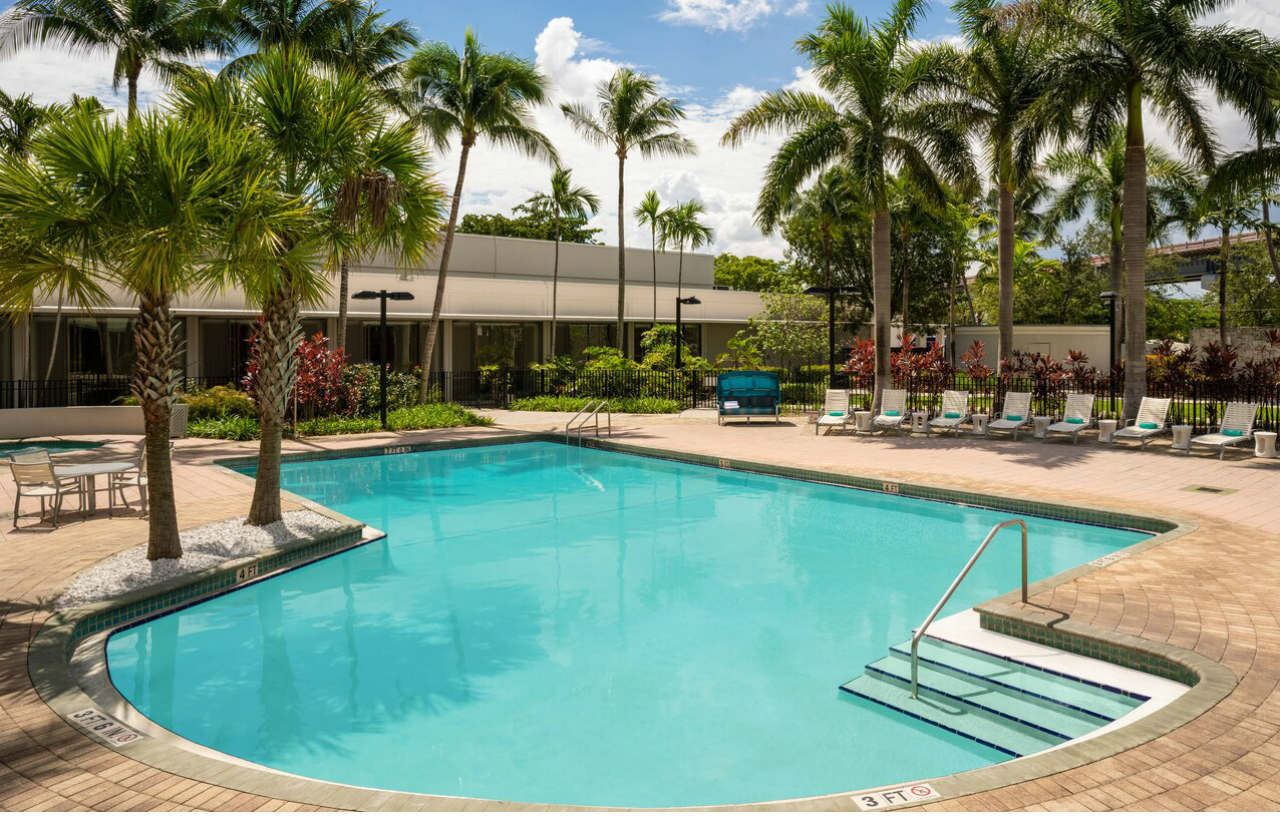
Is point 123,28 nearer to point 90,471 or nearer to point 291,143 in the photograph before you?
point 90,471

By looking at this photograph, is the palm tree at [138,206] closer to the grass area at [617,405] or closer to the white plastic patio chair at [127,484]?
the white plastic patio chair at [127,484]

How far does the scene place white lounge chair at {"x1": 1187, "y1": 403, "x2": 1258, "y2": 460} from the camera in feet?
46.3

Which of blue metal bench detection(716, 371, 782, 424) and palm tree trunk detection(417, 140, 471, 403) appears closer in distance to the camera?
palm tree trunk detection(417, 140, 471, 403)

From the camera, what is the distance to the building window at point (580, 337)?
31.7 metres

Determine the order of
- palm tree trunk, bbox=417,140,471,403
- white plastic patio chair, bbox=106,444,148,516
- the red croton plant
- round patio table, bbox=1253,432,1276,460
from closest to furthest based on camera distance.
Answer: white plastic patio chair, bbox=106,444,148,516, round patio table, bbox=1253,432,1276,460, the red croton plant, palm tree trunk, bbox=417,140,471,403

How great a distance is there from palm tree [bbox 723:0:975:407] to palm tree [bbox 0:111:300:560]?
13728 mm

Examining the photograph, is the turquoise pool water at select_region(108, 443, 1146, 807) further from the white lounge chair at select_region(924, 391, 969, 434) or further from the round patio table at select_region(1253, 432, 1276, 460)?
the white lounge chair at select_region(924, 391, 969, 434)

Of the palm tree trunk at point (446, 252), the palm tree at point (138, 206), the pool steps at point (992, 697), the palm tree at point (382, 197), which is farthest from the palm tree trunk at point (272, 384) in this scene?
the palm tree trunk at point (446, 252)

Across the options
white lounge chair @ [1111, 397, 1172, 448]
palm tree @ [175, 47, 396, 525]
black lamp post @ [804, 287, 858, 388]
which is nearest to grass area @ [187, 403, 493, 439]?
black lamp post @ [804, 287, 858, 388]

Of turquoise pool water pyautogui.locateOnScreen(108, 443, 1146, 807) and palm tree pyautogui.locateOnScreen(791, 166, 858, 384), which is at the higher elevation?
palm tree pyautogui.locateOnScreen(791, 166, 858, 384)

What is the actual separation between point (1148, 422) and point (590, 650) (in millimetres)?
Result: 13273

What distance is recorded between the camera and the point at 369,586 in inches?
335

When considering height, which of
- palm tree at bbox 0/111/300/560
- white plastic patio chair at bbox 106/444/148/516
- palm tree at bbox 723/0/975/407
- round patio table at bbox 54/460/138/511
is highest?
palm tree at bbox 723/0/975/407

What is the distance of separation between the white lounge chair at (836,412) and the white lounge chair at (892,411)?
0.67m
